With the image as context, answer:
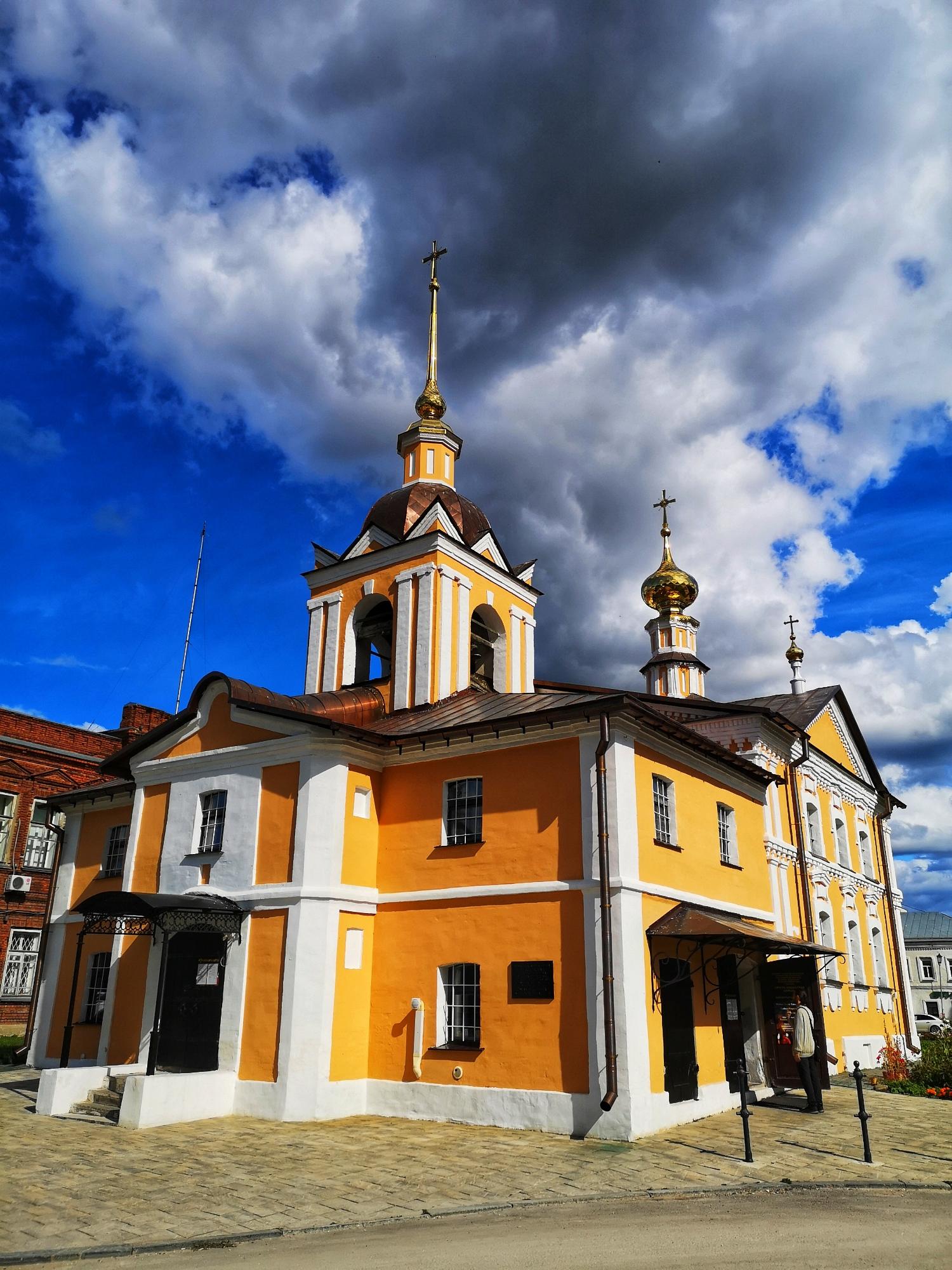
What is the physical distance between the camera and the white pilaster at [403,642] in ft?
63.8

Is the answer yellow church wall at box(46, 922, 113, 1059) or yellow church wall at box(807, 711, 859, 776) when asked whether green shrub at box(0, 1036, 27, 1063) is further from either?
yellow church wall at box(807, 711, 859, 776)

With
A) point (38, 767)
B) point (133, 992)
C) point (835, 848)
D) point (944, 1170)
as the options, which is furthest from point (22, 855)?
point (944, 1170)

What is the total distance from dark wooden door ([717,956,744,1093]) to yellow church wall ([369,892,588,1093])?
3.60 m

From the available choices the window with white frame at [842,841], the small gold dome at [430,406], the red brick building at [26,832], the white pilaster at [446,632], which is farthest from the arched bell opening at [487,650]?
the red brick building at [26,832]

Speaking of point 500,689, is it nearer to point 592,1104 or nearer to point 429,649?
point 429,649

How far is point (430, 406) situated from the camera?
2370cm

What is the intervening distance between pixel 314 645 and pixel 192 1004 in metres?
8.31

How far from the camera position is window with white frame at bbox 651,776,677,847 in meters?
15.2

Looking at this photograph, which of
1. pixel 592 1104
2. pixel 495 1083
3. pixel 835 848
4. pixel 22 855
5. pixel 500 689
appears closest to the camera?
pixel 592 1104

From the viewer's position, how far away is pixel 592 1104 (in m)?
12.7

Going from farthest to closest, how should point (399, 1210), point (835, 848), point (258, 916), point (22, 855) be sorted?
point (22, 855)
point (835, 848)
point (258, 916)
point (399, 1210)

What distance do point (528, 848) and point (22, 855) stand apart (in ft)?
65.9

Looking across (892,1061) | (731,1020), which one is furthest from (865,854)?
(731,1020)

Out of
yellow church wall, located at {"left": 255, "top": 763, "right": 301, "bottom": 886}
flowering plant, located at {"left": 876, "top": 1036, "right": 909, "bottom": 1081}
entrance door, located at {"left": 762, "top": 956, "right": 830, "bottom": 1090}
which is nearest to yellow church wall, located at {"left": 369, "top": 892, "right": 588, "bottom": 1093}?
yellow church wall, located at {"left": 255, "top": 763, "right": 301, "bottom": 886}
